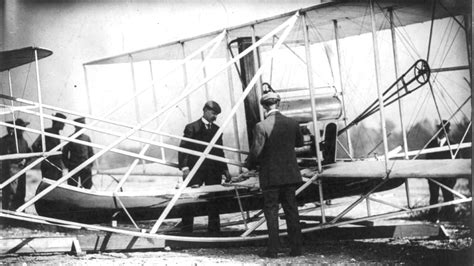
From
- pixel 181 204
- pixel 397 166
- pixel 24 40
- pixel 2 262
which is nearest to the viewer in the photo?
pixel 2 262

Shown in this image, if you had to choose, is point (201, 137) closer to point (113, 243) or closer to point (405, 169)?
point (113, 243)

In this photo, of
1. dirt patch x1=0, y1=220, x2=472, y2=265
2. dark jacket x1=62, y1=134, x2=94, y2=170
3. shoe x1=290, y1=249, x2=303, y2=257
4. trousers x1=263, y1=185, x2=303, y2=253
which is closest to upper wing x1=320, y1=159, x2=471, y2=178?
trousers x1=263, y1=185, x2=303, y2=253

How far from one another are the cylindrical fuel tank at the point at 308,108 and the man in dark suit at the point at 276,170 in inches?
80.0

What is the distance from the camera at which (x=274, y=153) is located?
17.7ft

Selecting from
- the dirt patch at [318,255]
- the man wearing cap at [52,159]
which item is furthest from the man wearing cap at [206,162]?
the man wearing cap at [52,159]

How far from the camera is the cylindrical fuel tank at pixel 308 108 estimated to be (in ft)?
24.5

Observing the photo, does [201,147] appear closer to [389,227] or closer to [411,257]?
[389,227]

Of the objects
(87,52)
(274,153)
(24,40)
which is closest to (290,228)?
(274,153)

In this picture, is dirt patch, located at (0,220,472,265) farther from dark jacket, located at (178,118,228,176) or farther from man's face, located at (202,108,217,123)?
man's face, located at (202,108,217,123)

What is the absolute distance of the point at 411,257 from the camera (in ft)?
17.8

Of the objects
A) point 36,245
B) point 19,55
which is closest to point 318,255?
point 36,245

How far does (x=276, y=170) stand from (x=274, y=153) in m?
0.21

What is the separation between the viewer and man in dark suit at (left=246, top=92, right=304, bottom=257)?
536 cm

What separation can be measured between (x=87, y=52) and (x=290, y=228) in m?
7.81
